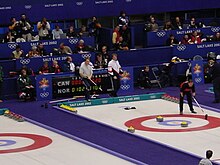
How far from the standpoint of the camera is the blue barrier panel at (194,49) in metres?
38.1

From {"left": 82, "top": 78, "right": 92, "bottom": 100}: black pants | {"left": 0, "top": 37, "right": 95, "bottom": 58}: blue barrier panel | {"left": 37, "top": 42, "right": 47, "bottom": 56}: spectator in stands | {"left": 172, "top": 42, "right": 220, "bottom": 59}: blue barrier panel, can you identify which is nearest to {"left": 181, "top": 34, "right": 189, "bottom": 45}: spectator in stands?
{"left": 172, "top": 42, "right": 220, "bottom": 59}: blue barrier panel

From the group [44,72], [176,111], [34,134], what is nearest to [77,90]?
[44,72]

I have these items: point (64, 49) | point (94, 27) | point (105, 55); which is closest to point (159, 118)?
point (105, 55)

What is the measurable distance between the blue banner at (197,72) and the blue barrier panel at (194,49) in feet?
6.95

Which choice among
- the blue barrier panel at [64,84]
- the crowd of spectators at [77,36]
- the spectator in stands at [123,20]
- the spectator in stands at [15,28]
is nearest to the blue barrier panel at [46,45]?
the crowd of spectators at [77,36]

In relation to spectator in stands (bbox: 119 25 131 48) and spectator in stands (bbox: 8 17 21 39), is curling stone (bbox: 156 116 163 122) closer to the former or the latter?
spectator in stands (bbox: 119 25 131 48)

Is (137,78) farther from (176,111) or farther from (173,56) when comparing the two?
(176,111)

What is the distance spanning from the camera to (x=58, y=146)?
24.6m

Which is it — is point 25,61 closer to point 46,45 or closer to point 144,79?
point 46,45

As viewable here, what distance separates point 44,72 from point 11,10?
19.6 ft

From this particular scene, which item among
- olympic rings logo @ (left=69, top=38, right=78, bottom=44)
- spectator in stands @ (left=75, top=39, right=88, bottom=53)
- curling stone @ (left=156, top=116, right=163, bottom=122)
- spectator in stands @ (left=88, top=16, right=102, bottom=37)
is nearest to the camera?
curling stone @ (left=156, top=116, right=163, bottom=122)

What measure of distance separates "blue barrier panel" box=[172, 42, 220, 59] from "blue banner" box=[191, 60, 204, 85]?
212cm

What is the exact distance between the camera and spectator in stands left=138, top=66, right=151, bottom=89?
35.8m

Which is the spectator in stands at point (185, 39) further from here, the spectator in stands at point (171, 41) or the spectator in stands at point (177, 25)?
the spectator in stands at point (177, 25)
